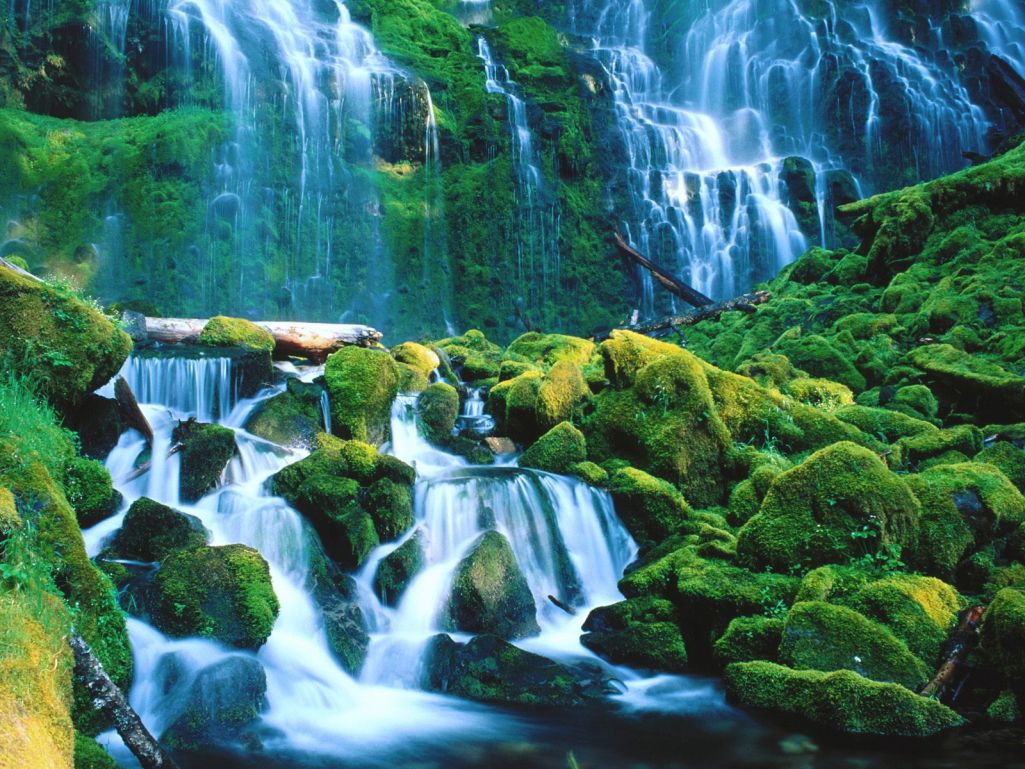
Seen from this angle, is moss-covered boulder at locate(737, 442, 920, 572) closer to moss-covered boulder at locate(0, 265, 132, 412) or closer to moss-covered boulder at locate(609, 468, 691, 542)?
moss-covered boulder at locate(609, 468, 691, 542)

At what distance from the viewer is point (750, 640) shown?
607cm

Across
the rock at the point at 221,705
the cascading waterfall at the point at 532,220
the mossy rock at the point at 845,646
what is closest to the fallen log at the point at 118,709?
the rock at the point at 221,705

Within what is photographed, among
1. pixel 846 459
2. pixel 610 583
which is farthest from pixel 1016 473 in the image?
pixel 610 583

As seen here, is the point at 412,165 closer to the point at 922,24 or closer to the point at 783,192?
the point at 783,192

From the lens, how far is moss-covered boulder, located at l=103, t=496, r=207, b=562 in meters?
6.63

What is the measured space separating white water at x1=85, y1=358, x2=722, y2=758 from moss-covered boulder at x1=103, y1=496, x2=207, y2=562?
29 centimetres

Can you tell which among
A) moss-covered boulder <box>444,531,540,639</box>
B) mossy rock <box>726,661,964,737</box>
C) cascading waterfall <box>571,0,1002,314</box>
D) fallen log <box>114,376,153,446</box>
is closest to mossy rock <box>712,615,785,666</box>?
mossy rock <box>726,661,964,737</box>

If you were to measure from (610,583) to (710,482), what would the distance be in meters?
1.88

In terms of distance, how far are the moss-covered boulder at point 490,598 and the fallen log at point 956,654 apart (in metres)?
3.36

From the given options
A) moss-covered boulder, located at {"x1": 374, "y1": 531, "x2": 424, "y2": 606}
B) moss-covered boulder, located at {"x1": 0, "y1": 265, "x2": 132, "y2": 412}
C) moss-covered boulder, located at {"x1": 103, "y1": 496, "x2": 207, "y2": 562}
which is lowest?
moss-covered boulder, located at {"x1": 374, "y1": 531, "x2": 424, "y2": 606}

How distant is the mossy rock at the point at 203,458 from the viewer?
26.9 ft

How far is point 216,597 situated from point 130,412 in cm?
392

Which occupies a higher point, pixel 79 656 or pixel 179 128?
pixel 179 128

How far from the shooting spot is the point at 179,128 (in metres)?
20.5
